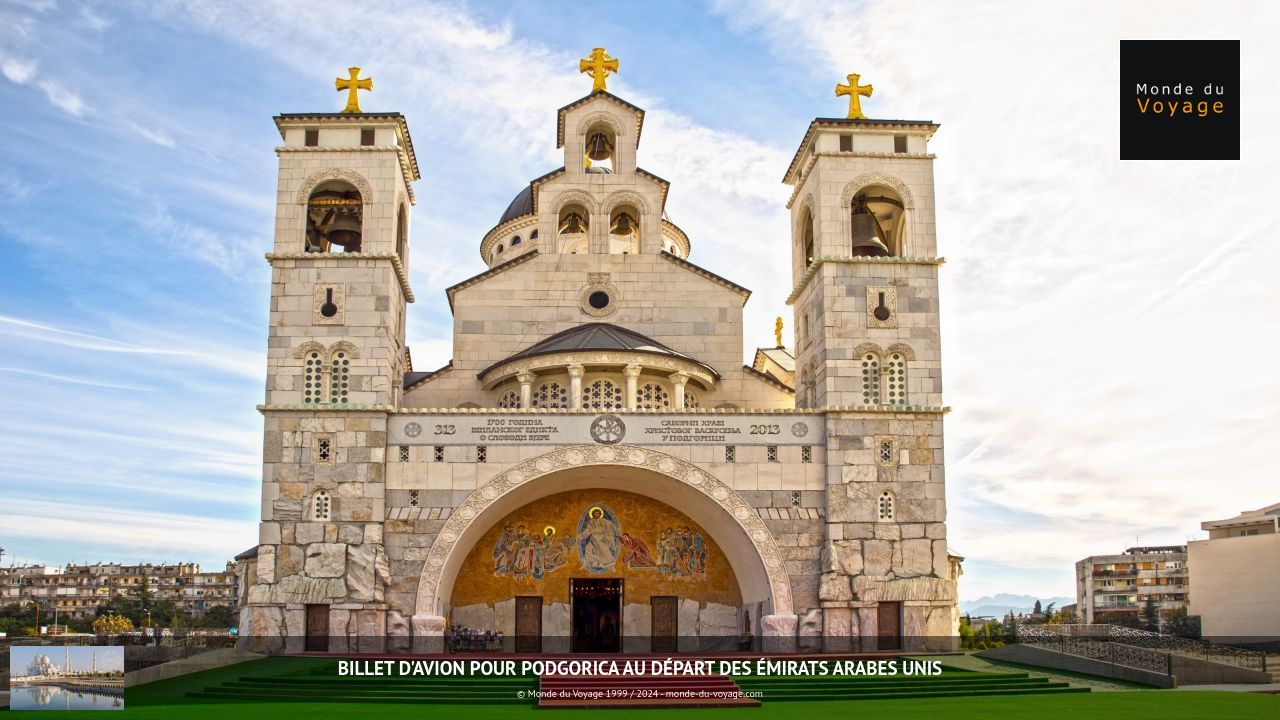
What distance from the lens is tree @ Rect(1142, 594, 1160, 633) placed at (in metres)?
74.2

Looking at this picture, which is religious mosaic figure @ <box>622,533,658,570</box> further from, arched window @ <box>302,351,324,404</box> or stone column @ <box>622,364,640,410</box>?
arched window @ <box>302,351,324,404</box>

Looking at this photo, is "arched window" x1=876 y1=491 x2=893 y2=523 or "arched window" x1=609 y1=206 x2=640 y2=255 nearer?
"arched window" x1=876 y1=491 x2=893 y2=523

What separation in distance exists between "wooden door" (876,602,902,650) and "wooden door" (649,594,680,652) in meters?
5.48

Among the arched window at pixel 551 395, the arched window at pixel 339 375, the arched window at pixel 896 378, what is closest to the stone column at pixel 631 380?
the arched window at pixel 551 395

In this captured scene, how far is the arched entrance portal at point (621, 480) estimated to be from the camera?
1135 inches

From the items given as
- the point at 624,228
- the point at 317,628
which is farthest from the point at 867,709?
the point at 624,228

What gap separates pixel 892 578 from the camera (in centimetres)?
A: 2911

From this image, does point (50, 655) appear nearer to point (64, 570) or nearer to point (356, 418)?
point (356, 418)

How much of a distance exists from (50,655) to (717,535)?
→ 18.4 meters

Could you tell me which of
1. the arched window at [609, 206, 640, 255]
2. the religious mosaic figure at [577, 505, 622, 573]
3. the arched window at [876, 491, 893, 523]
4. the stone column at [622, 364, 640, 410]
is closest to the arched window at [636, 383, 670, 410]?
the stone column at [622, 364, 640, 410]

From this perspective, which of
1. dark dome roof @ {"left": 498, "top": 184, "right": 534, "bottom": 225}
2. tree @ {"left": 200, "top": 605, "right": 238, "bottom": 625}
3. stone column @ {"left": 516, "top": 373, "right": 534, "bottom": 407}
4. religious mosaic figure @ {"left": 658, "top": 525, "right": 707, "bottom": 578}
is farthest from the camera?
tree @ {"left": 200, "top": 605, "right": 238, "bottom": 625}

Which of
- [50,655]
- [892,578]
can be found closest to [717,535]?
[892,578]

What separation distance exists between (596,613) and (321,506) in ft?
25.5

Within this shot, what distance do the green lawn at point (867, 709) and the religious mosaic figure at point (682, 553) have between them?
9811 millimetres
